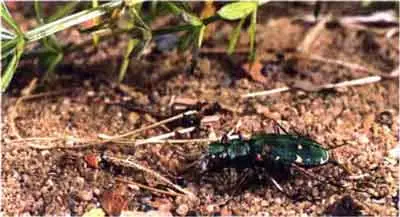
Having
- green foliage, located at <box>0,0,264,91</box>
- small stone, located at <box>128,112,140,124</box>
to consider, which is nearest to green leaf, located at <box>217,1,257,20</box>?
green foliage, located at <box>0,0,264,91</box>

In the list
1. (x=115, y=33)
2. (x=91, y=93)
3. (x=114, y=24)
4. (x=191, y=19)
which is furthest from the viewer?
(x=91, y=93)

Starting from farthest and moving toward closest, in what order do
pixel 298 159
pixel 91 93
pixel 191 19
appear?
pixel 91 93 < pixel 191 19 < pixel 298 159

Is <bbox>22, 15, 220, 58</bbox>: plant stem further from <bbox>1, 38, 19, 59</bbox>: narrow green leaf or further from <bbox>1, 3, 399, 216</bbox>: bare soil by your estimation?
<bbox>1, 38, 19, 59</bbox>: narrow green leaf

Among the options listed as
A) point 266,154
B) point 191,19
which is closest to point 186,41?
point 191,19

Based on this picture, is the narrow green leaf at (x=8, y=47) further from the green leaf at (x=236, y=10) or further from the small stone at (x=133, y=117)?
the green leaf at (x=236, y=10)

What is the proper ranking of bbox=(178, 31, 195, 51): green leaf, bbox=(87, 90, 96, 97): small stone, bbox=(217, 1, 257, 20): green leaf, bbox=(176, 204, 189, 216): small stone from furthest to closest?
bbox=(87, 90, 96, 97): small stone → bbox=(178, 31, 195, 51): green leaf → bbox=(217, 1, 257, 20): green leaf → bbox=(176, 204, 189, 216): small stone

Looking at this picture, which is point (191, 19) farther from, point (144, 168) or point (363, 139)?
point (363, 139)
